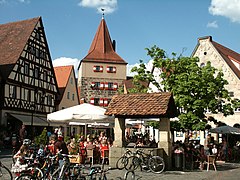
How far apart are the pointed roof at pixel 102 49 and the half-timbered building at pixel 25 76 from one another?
20.0 metres

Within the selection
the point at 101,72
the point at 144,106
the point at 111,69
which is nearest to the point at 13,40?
the point at 101,72

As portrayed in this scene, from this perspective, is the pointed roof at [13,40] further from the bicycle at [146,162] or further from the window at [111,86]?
the bicycle at [146,162]

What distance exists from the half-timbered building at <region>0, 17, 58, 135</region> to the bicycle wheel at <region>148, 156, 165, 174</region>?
22717mm

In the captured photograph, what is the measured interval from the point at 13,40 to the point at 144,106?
26.8 m

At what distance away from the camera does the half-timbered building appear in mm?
35781

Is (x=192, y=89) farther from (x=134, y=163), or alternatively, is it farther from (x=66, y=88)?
(x=66, y=88)

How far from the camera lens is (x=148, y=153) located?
15.4 meters

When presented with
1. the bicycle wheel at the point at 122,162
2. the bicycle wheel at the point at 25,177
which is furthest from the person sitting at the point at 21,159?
the bicycle wheel at the point at 122,162

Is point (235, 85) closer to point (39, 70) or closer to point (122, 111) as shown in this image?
point (39, 70)

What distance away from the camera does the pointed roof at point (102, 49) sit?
63.9 m

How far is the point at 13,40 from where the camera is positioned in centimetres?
3962

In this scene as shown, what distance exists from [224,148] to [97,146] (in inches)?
385

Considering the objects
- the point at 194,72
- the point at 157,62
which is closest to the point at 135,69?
the point at 157,62

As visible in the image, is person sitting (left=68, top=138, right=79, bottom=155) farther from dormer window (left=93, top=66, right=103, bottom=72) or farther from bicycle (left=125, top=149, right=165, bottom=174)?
dormer window (left=93, top=66, right=103, bottom=72)
